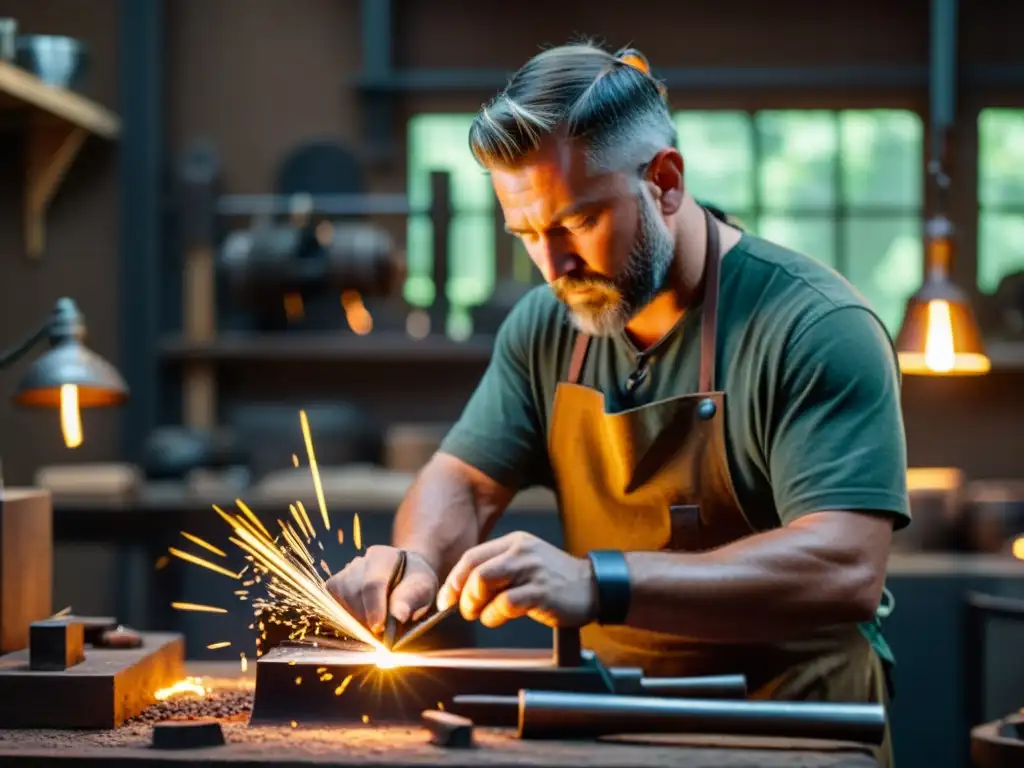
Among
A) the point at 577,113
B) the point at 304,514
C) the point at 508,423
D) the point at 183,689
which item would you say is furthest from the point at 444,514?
the point at 304,514

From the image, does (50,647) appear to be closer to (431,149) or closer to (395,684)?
(395,684)

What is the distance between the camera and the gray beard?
7.29ft

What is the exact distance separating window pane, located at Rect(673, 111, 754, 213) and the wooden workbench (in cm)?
373

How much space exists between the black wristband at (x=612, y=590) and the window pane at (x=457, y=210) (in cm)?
345

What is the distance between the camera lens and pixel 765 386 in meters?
2.19

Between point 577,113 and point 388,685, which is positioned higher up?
point 577,113

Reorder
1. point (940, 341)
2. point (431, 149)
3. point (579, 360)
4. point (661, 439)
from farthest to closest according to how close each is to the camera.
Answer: point (431, 149), point (940, 341), point (579, 360), point (661, 439)

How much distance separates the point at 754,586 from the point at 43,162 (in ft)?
12.7

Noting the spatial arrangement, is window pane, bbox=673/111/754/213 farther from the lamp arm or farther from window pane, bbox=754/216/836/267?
the lamp arm

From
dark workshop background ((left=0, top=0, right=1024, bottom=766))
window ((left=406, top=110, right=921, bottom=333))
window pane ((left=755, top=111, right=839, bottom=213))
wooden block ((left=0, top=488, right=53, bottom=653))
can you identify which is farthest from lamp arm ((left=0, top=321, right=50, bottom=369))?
window pane ((left=755, top=111, right=839, bottom=213))

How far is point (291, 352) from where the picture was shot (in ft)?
16.7

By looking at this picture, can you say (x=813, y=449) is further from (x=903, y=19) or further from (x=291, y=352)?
(x=903, y=19)

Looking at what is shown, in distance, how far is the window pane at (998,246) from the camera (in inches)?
205

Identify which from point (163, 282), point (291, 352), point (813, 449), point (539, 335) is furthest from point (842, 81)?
point (813, 449)
